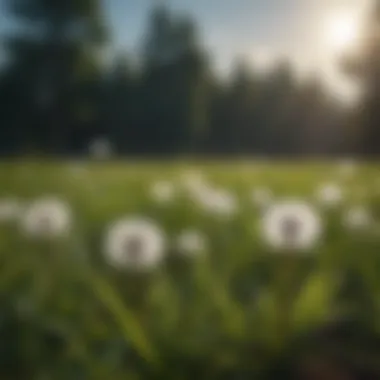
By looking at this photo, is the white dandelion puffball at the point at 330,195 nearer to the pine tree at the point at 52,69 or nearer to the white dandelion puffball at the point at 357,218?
the white dandelion puffball at the point at 357,218

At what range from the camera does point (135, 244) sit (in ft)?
2.36

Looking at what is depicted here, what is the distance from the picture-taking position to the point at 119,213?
730 mm

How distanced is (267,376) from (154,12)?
0.38 m

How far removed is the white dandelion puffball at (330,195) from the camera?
0.74 m

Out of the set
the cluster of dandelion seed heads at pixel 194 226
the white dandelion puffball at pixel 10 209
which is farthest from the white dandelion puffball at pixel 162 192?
the white dandelion puffball at pixel 10 209

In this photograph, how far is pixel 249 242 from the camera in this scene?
73cm

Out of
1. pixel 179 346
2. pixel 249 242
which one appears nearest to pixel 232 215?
pixel 249 242

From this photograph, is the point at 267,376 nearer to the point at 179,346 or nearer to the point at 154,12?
the point at 179,346

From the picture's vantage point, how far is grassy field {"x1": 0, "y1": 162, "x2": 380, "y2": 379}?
69 cm

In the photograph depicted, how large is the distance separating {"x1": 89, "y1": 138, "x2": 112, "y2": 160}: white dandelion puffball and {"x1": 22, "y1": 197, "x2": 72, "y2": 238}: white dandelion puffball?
0.20 feet

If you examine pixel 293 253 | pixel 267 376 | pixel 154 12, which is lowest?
pixel 267 376

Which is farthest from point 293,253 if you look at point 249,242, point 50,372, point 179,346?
point 50,372

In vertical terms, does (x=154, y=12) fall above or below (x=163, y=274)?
above

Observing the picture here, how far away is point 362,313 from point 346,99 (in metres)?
0.22
